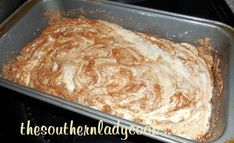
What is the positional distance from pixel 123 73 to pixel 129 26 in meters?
0.37

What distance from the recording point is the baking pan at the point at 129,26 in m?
1.30

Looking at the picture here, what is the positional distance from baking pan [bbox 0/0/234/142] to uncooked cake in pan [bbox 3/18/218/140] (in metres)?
0.05

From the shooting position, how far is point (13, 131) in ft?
4.13

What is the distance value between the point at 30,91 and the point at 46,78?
10.7 inches

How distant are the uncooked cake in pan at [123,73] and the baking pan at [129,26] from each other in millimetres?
47

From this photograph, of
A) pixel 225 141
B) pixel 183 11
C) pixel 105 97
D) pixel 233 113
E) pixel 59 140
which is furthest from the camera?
pixel 183 11

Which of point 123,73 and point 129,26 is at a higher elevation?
point 129,26

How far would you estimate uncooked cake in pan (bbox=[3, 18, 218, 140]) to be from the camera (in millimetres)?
1290

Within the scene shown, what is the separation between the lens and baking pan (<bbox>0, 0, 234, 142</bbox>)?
4.25 feet

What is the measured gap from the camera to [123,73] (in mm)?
1430

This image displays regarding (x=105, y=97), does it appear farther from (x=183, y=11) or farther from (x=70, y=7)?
(x=183, y=11)

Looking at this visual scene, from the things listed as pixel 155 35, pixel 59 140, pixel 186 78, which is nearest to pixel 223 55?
pixel 186 78

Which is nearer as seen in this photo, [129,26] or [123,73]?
[123,73]

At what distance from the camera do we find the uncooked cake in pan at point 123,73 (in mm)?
1290
